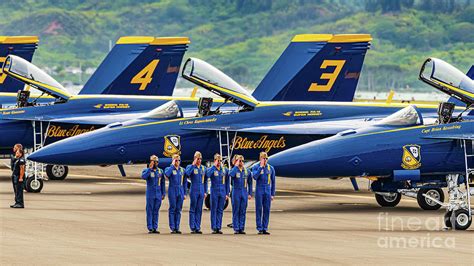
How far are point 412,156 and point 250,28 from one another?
92.2m

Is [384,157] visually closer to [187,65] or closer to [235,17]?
[187,65]

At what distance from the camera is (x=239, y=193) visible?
77.6 feet

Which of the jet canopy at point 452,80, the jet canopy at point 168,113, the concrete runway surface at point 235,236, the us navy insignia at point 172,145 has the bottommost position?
the concrete runway surface at point 235,236

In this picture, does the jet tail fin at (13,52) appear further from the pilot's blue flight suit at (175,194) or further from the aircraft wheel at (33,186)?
the pilot's blue flight suit at (175,194)

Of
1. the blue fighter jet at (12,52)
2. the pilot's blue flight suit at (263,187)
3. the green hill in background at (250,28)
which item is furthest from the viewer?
the green hill in background at (250,28)

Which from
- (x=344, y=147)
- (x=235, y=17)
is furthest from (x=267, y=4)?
(x=344, y=147)

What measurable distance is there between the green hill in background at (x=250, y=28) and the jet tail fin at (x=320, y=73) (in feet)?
200

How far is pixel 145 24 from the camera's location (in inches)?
4995

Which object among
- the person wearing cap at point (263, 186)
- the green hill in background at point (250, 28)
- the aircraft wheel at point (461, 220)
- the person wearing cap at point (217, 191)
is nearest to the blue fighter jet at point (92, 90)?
the person wearing cap at point (217, 191)

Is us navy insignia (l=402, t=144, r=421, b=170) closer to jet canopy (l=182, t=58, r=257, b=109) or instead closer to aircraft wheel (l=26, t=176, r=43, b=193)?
jet canopy (l=182, t=58, r=257, b=109)

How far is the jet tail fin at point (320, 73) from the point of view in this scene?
36594 mm

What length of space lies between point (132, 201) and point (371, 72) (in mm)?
82740

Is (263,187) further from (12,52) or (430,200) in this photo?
(12,52)

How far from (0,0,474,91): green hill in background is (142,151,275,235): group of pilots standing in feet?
247
